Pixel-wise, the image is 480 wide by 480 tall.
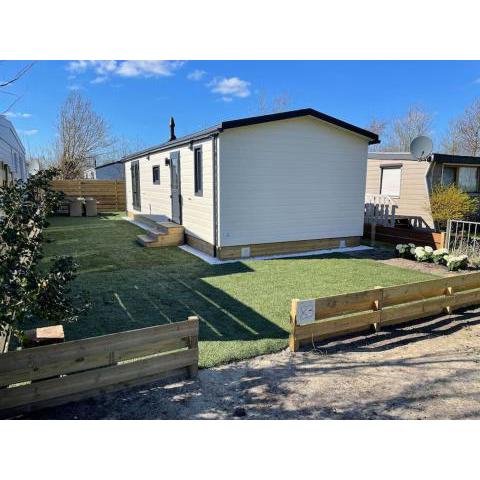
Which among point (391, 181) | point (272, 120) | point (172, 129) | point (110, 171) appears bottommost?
point (391, 181)

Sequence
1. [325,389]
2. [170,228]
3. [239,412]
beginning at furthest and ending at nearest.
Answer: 1. [170,228]
2. [325,389]
3. [239,412]

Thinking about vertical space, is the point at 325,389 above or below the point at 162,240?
below

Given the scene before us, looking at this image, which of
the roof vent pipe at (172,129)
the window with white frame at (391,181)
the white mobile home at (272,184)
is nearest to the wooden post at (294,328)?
the white mobile home at (272,184)

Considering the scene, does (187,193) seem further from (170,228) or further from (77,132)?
(77,132)

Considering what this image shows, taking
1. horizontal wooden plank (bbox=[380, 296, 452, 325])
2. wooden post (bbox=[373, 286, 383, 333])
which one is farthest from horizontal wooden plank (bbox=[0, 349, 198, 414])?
horizontal wooden plank (bbox=[380, 296, 452, 325])

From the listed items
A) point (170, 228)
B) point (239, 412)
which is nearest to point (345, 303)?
point (239, 412)

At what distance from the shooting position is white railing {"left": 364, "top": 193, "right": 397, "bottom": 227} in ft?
41.3

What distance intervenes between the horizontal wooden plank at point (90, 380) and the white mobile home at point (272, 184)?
5.42 m

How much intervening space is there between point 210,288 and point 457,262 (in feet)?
18.5

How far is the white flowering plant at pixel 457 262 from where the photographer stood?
27.1 feet

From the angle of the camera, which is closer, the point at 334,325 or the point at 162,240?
the point at 334,325

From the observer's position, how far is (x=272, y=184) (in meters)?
9.40
